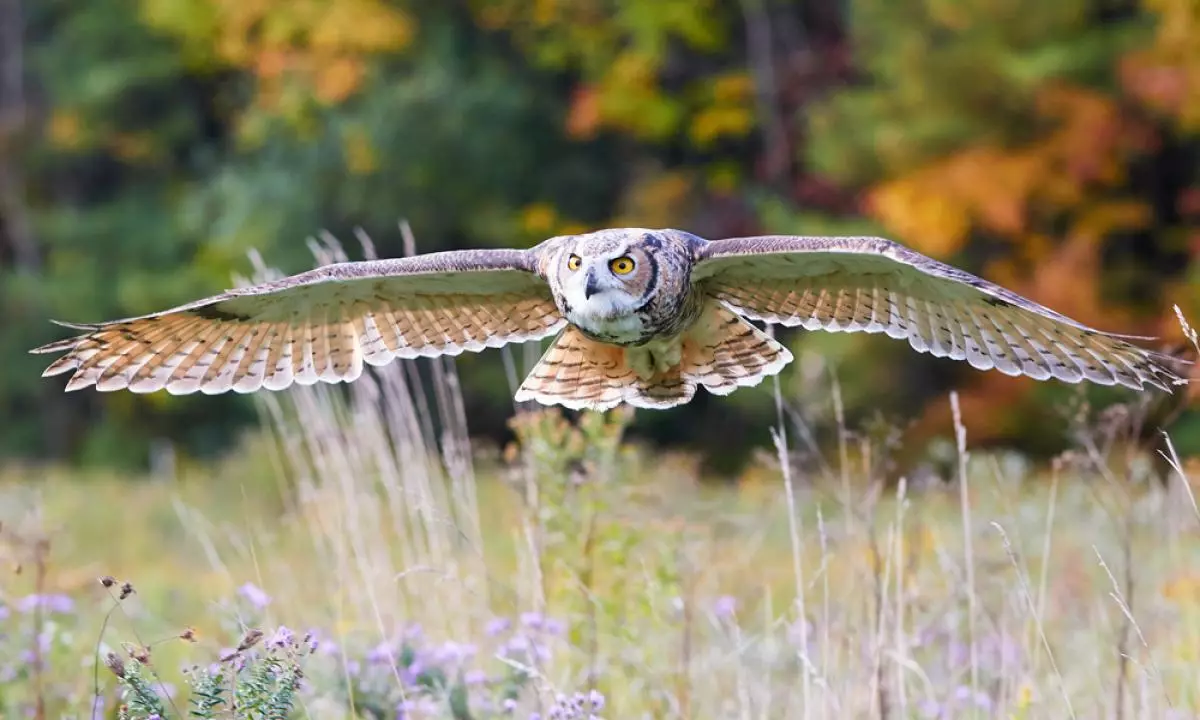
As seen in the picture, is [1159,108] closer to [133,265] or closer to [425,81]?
[425,81]

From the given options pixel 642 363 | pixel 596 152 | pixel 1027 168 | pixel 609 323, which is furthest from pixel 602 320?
pixel 596 152

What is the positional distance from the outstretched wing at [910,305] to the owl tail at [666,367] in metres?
0.10

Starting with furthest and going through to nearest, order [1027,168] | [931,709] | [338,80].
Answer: [338,80] < [1027,168] < [931,709]

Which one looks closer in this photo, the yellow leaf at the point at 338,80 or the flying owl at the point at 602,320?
the flying owl at the point at 602,320

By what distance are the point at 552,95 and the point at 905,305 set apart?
1356 cm

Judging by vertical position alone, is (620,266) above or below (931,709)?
above

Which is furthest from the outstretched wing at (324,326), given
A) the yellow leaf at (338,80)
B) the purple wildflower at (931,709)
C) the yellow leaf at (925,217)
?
the yellow leaf at (338,80)

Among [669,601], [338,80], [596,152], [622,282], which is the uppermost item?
[338,80]

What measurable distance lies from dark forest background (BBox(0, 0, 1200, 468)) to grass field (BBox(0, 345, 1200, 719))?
4.24 metres

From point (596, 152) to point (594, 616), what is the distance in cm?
1384

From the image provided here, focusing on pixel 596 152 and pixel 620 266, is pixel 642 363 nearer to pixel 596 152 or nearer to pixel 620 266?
pixel 620 266

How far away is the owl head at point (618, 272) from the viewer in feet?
13.9

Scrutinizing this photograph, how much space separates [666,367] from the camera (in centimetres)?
468

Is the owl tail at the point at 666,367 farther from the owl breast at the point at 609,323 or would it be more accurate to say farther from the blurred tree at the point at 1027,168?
the blurred tree at the point at 1027,168
